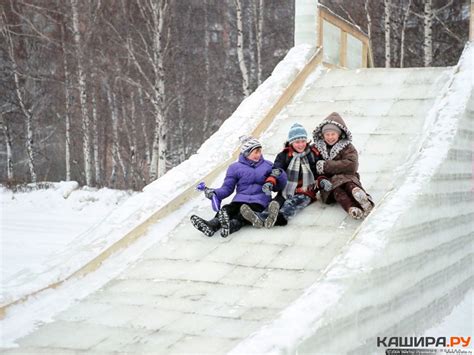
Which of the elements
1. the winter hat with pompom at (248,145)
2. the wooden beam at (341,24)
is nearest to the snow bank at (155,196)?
the winter hat with pompom at (248,145)

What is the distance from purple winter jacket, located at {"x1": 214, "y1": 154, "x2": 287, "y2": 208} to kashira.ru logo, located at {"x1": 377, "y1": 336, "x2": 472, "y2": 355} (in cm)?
159

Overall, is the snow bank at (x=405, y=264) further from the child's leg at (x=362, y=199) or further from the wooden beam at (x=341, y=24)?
the wooden beam at (x=341, y=24)

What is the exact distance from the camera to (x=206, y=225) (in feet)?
15.0

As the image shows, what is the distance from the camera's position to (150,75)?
16.7 meters

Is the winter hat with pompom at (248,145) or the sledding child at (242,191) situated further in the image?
the winter hat with pompom at (248,145)

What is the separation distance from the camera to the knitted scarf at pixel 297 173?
187 inches

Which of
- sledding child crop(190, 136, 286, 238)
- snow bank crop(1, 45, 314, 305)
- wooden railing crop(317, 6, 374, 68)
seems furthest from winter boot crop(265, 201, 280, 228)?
wooden railing crop(317, 6, 374, 68)

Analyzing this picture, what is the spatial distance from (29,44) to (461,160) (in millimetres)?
15238

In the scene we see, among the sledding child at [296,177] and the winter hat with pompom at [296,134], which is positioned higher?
the winter hat with pompom at [296,134]

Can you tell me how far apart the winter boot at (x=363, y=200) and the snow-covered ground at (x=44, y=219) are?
7.15 ft

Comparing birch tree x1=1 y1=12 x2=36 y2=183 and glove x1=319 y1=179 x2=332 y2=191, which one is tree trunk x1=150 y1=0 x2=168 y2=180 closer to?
birch tree x1=1 y1=12 x2=36 y2=183

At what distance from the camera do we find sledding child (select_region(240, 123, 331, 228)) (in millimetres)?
4656

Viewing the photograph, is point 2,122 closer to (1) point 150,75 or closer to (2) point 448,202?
(1) point 150,75

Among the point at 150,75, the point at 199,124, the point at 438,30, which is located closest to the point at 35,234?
the point at 150,75
